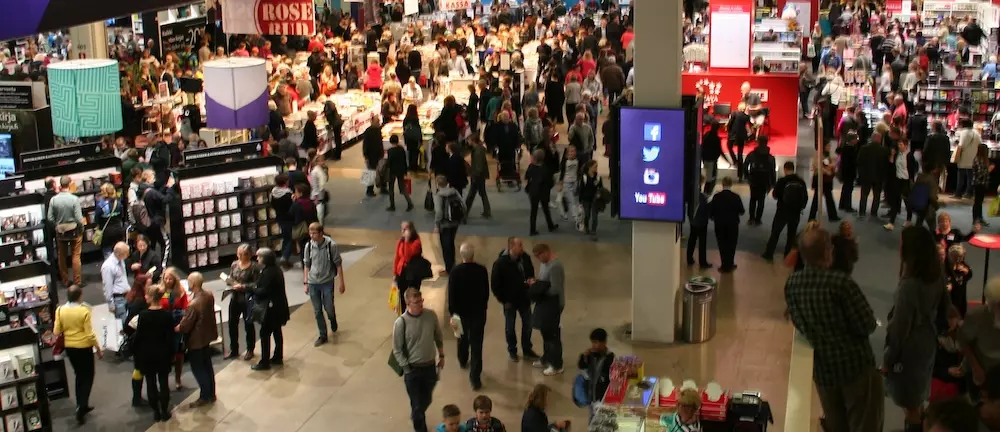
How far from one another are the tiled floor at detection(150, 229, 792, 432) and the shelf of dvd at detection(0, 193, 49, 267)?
3360 millimetres

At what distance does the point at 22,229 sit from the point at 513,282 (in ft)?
20.6

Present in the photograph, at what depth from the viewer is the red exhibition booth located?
2167 centimetres

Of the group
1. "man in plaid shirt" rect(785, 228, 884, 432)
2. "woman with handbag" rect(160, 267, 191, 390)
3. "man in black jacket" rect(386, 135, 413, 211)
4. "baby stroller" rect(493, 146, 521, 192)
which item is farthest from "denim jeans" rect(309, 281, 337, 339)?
"man in plaid shirt" rect(785, 228, 884, 432)

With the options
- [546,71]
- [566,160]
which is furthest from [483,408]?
[546,71]

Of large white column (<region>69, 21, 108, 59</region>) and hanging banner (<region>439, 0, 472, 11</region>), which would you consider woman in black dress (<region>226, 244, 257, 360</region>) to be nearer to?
large white column (<region>69, 21, 108, 59</region>)

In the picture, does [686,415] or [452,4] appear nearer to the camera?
[686,415]

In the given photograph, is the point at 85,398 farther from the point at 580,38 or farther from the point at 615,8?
the point at 615,8

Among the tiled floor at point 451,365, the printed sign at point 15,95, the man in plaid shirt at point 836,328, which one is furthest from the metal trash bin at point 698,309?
the printed sign at point 15,95

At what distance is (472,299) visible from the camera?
11.5 m

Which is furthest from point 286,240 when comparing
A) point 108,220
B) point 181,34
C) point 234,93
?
point 181,34

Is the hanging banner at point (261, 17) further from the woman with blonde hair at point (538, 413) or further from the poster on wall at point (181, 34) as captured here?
the woman with blonde hair at point (538, 413)

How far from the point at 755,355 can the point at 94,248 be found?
875 centimetres

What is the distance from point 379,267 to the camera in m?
15.7

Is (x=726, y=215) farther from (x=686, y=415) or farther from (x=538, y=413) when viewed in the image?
(x=686, y=415)
